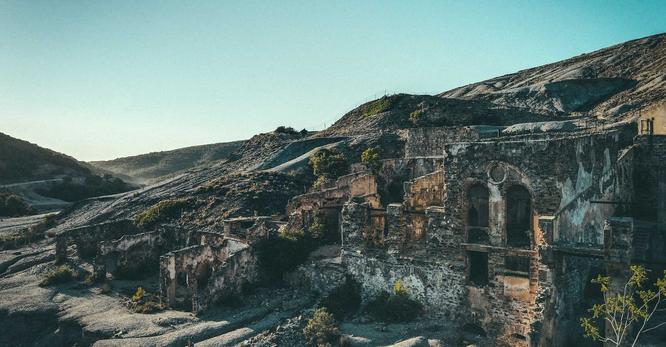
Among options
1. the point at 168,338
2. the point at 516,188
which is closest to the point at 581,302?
the point at 516,188

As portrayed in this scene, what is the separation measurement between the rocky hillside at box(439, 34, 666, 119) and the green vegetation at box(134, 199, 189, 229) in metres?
33.3

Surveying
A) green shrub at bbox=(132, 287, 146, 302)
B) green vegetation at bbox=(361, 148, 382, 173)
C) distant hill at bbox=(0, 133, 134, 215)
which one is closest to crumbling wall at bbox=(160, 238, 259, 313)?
green shrub at bbox=(132, 287, 146, 302)

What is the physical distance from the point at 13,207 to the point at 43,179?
19623mm

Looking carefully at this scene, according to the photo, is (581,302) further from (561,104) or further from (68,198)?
(68,198)

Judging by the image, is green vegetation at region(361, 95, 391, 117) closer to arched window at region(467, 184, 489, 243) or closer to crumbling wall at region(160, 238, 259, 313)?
crumbling wall at region(160, 238, 259, 313)

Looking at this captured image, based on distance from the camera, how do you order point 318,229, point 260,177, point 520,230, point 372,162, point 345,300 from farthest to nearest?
point 260,177 < point 372,162 < point 318,229 < point 345,300 < point 520,230

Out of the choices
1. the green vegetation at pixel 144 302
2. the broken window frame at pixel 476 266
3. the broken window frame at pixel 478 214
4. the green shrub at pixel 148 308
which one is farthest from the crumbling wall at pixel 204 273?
the broken window frame at pixel 478 214

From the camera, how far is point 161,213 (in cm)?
3503

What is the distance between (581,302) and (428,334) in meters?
5.52

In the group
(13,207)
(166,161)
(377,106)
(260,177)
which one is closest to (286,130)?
(377,106)

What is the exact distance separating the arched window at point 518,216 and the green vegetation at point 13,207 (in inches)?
2038

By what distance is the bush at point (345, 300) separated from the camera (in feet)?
60.1

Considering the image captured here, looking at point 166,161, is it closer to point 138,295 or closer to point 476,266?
point 138,295

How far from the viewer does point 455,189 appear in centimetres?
1645
